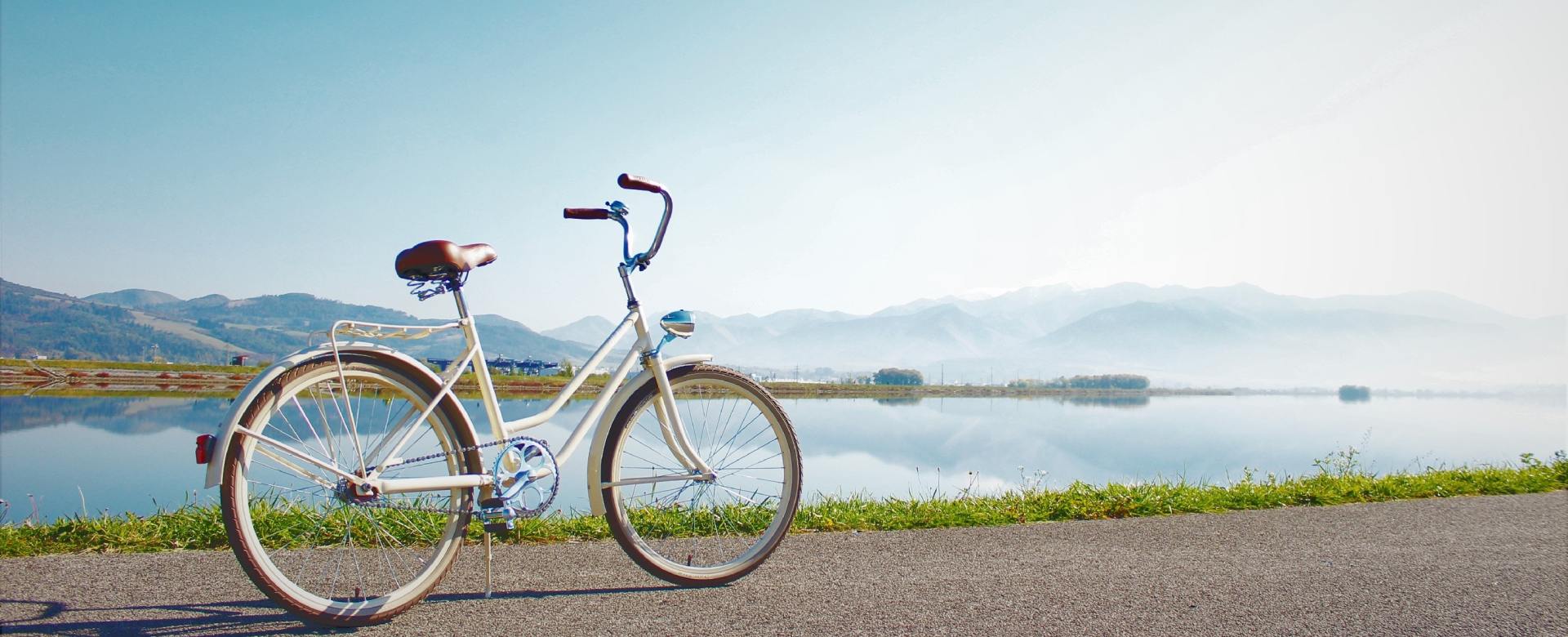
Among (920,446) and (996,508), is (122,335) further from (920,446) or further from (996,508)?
(996,508)

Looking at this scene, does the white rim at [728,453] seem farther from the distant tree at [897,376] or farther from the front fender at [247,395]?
the distant tree at [897,376]

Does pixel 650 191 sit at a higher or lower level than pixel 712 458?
higher

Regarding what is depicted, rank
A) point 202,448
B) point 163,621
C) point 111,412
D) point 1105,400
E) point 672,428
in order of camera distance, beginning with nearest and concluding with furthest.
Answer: point 202,448 < point 163,621 < point 672,428 < point 111,412 < point 1105,400

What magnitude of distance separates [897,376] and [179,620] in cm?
13613

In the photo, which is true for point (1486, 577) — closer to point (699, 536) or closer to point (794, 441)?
point (794, 441)

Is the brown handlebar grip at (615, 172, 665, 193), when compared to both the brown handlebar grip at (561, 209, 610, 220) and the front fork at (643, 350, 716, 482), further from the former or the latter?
the front fork at (643, 350, 716, 482)

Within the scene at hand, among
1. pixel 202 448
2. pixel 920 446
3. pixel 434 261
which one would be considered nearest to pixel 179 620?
pixel 202 448

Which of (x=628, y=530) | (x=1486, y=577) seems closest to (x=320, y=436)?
(x=628, y=530)

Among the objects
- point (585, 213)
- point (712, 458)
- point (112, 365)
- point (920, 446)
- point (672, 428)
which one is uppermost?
point (585, 213)

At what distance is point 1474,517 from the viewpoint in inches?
196

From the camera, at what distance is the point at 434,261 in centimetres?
286

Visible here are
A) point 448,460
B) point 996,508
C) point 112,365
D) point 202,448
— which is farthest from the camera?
point 112,365

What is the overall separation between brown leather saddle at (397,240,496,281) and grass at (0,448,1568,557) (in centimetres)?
140

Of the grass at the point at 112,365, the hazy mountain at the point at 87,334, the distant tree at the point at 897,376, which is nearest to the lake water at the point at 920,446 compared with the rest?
the distant tree at the point at 897,376
